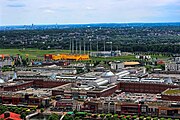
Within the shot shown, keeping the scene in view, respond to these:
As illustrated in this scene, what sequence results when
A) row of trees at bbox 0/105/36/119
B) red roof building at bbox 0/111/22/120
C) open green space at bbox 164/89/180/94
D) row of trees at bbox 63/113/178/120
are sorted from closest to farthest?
red roof building at bbox 0/111/22/120 → row of trees at bbox 63/113/178/120 → row of trees at bbox 0/105/36/119 → open green space at bbox 164/89/180/94

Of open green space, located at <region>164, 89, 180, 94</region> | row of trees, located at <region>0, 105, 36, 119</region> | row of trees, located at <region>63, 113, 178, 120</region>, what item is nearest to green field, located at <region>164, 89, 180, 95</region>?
open green space, located at <region>164, 89, 180, 94</region>

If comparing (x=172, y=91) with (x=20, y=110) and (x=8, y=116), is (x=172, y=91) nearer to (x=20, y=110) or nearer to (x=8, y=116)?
(x=20, y=110)

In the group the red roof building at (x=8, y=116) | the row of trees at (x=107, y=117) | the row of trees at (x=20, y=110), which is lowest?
the row of trees at (x=107, y=117)

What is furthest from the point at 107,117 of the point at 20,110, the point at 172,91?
the point at 172,91

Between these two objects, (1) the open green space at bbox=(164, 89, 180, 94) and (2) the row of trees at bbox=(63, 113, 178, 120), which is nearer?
(2) the row of trees at bbox=(63, 113, 178, 120)

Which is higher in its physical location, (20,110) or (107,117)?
(20,110)

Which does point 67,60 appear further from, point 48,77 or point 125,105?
point 125,105

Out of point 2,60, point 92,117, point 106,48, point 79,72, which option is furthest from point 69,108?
point 106,48

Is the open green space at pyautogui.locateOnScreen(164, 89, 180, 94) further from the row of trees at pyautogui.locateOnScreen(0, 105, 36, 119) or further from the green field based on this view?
the row of trees at pyautogui.locateOnScreen(0, 105, 36, 119)

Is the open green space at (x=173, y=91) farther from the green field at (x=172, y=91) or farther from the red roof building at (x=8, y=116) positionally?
the red roof building at (x=8, y=116)

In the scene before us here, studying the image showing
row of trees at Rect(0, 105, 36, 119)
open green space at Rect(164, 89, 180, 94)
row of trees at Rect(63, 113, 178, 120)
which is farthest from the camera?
open green space at Rect(164, 89, 180, 94)

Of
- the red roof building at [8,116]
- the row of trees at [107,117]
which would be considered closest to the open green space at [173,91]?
the row of trees at [107,117]
